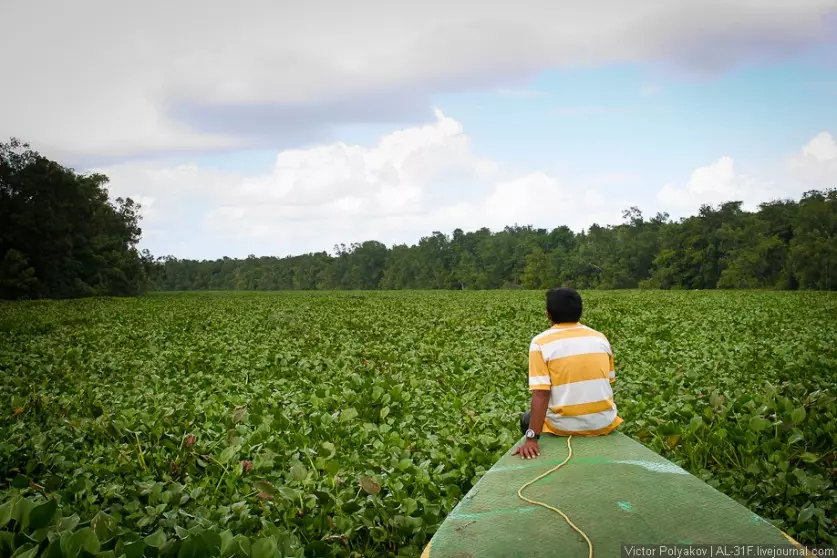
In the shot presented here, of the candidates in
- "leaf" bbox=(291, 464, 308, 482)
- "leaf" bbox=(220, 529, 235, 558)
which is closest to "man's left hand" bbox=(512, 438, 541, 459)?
"leaf" bbox=(291, 464, 308, 482)

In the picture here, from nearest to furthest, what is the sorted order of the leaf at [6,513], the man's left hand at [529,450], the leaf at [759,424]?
the leaf at [6,513]
the man's left hand at [529,450]
the leaf at [759,424]

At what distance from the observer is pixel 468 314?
719 inches

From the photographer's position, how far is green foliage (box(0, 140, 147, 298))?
126ft

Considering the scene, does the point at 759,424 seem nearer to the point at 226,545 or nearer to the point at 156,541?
the point at 226,545

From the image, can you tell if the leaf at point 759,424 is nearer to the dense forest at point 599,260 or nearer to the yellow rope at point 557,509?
the yellow rope at point 557,509

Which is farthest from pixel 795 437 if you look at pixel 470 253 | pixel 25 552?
pixel 470 253

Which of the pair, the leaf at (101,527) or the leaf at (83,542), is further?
the leaf at (101,527)

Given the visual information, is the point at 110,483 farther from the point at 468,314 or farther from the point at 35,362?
the point at 468,314

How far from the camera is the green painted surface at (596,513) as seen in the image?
8.01ft

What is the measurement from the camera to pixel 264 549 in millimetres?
2182

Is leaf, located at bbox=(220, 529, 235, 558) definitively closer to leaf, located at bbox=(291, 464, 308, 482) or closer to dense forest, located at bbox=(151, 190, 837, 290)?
leaf, located at bbox=(291, 464, 308, 482)

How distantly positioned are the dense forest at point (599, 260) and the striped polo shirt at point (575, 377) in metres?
54.6

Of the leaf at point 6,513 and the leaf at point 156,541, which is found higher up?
the leaf at point 6,513

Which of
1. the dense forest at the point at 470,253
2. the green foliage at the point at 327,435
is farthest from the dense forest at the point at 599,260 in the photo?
the green foliage at the point at 327,435
